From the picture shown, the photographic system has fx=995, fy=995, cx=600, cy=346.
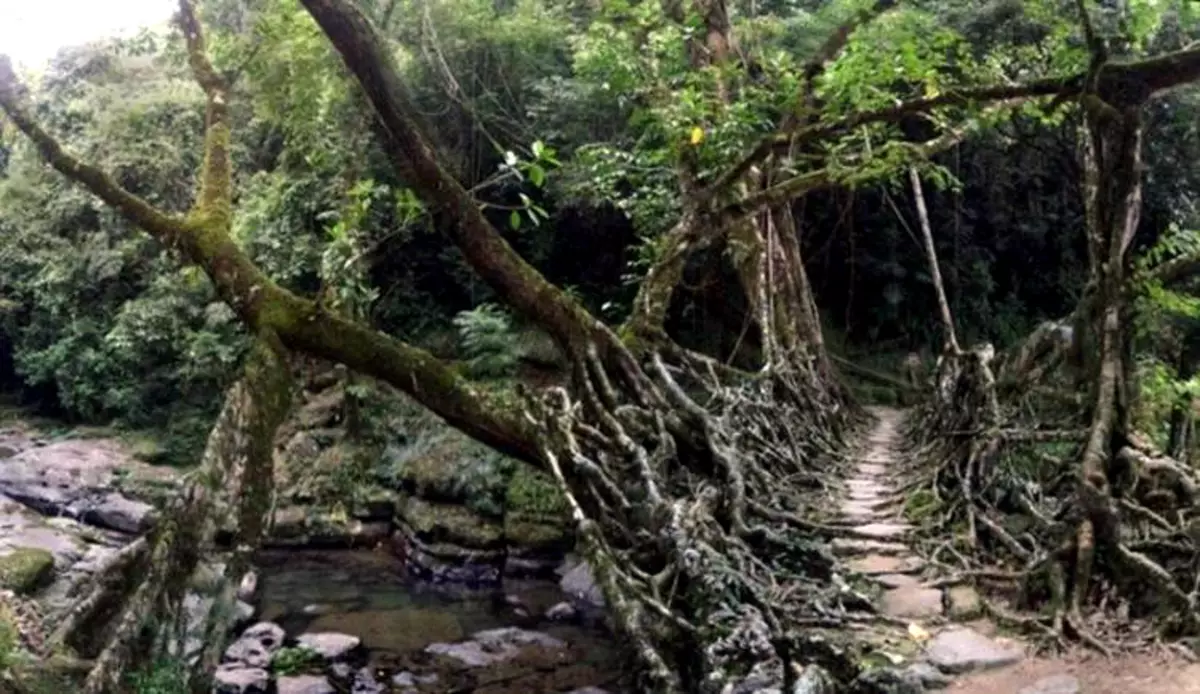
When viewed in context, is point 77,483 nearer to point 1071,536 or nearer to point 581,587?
point 581,587

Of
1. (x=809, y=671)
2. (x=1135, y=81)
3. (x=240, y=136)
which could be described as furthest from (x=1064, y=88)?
(x=240, y=136)

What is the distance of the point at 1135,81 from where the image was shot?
4.29 metres

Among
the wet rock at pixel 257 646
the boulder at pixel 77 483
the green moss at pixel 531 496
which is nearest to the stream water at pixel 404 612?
the wet rock at pixel 257 646

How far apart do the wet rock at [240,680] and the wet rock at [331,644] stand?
55 cm

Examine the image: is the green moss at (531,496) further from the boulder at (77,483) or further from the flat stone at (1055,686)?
the flat stone at (1055,686)

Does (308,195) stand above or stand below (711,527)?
above

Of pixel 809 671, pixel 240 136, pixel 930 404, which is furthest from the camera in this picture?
pixel 240 136

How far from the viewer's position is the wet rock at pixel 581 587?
8961 mm

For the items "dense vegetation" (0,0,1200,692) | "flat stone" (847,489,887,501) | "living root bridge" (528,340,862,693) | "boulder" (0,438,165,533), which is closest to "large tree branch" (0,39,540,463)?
"dense vegetation" (0,0,1200,692)

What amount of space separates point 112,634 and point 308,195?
10.5 m

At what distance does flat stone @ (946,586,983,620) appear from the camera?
14.4 feet

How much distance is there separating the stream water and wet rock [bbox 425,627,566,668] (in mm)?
138

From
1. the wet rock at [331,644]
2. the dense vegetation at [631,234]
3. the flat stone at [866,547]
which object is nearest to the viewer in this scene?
the dense vegetation at [631,234]

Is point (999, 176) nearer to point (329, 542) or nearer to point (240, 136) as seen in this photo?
point (329, 542)
